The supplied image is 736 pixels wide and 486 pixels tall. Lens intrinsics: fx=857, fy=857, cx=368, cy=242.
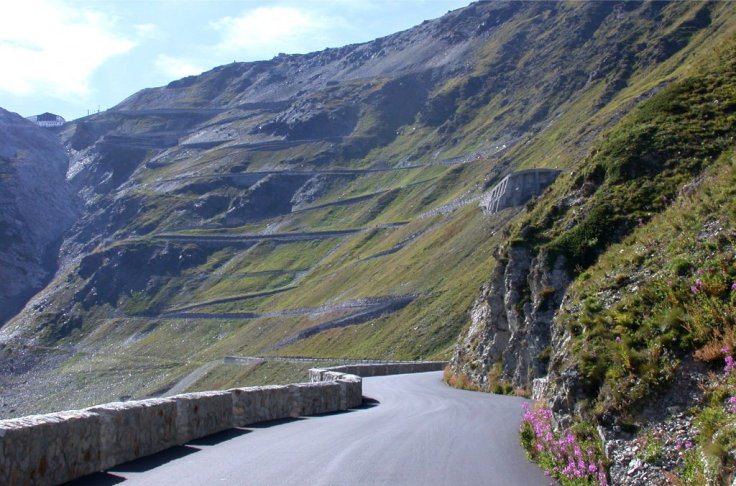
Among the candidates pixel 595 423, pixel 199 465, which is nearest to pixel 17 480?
pixel 199 465

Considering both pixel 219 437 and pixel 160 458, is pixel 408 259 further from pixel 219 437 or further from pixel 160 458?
pixel 160 458

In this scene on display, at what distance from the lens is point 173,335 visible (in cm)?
14850

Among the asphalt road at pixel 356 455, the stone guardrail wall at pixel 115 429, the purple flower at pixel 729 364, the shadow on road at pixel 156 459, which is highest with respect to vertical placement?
the purple flower at pixel 729 364

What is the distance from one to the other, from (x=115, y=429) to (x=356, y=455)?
420 cm

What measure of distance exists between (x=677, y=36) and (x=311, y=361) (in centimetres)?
12384

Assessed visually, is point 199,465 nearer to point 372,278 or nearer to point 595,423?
point 595,423

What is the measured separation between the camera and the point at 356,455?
15227 mm

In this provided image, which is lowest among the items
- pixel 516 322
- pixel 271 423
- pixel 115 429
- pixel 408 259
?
pixel 271 423

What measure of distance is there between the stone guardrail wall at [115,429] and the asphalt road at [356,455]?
0.97 ft

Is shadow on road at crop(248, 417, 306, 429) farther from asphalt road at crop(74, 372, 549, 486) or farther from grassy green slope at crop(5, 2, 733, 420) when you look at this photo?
grassy green slope at crop(5, 2, 733, 420)

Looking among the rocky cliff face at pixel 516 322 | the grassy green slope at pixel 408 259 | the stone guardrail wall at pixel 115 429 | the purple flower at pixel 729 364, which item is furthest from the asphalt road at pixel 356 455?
the grassy green slope at pixel 408 259

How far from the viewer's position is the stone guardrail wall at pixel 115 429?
1110 cm

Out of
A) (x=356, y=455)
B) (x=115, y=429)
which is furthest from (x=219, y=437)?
(x=115, y=429)

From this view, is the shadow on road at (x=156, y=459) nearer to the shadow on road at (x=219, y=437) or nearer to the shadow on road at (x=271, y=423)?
the shadow on road at (x=219, y=437)
